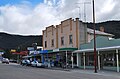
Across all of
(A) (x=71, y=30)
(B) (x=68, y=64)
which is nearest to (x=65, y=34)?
(A) (x=71, y=30)

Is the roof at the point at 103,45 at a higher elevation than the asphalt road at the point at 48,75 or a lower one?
higher

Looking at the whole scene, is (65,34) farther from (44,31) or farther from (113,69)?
(113,69)

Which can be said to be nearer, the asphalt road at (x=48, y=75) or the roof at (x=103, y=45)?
the asphalt road at (x=48, y=75)

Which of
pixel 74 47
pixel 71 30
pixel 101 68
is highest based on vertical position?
pixel 71 30

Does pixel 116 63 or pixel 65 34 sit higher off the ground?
pixel 65 34

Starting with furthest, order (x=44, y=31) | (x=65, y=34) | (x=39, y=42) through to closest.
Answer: (x=39, y=42) < (x=44, y=31) < (x=65, y=34)

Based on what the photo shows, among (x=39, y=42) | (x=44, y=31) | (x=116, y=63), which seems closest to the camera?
(x=116, y=63)

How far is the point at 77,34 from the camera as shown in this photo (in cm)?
4969

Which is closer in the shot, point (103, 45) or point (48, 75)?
point (48, 75)

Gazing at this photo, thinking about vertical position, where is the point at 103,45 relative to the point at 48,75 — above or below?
above

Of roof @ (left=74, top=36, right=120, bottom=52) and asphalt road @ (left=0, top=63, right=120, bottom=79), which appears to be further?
roof @ (left=74, top=36, right=120, bottom=52)

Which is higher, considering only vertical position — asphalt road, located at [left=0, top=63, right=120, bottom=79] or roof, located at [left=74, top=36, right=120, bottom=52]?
roof, located at [left=74, top=36, right=120, bottom=52]

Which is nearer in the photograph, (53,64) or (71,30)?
(71,30)

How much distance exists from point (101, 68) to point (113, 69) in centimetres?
378
